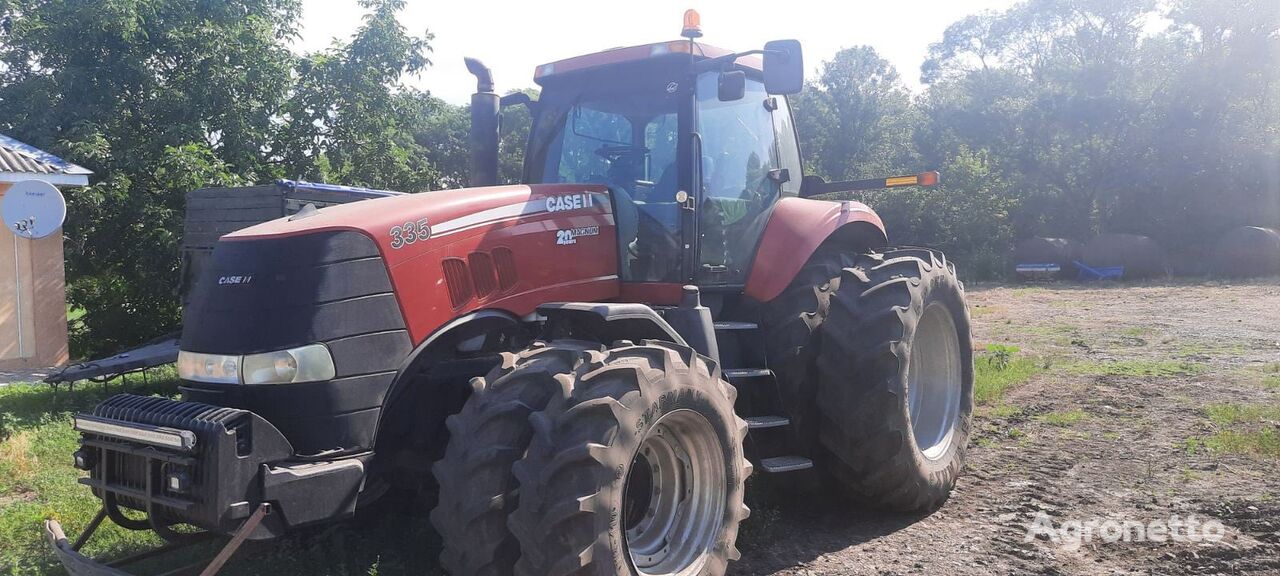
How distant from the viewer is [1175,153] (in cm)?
2750

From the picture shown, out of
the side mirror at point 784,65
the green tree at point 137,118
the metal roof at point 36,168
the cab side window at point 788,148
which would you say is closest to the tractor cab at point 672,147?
the side mirror at point 784,65

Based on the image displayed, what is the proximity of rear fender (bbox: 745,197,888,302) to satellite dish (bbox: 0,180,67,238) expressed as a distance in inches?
332

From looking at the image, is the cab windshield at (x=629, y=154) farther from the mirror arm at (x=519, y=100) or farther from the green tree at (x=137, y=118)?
the green tree at (x=137, y=118)

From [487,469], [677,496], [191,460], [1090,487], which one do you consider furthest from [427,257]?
[1090,487]

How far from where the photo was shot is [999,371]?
938 centimetres

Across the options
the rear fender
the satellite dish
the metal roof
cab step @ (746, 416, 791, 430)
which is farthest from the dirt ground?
the metal roof

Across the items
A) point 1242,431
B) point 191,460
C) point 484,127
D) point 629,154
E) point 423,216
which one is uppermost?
point 484,127

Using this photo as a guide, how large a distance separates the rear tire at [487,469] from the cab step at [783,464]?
4.97 ft

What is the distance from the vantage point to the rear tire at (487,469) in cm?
321

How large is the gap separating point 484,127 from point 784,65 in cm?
168

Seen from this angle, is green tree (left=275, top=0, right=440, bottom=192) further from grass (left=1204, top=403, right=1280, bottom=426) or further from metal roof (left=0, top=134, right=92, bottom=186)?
grass (left=1204, top=403, right=1280, bottom=426)

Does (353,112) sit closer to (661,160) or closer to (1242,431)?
(661,160)

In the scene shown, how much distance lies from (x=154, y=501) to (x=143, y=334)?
10.8 meters

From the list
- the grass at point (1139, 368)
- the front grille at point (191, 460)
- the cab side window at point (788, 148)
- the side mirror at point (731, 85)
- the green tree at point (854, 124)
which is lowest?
the grass at point (1139, 368)
